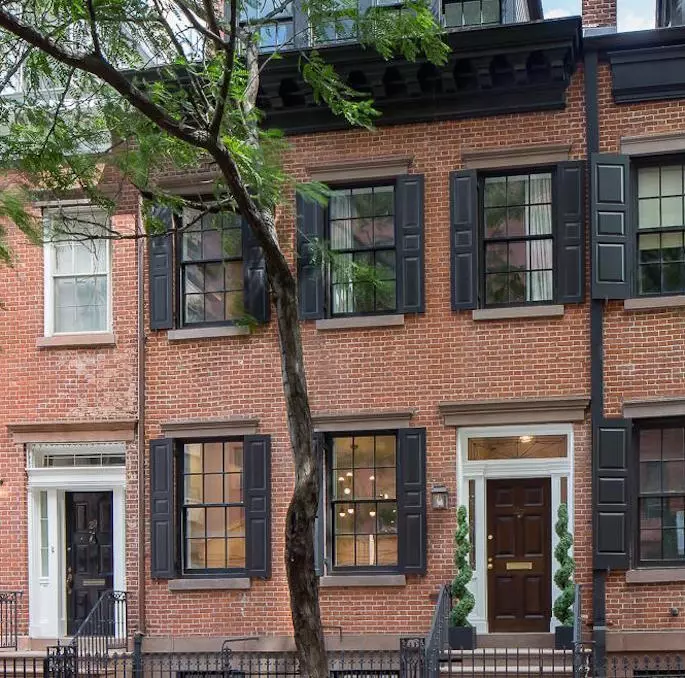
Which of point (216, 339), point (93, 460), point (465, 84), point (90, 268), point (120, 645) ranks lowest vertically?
point (120, 645)

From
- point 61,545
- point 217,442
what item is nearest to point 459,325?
point 217,442

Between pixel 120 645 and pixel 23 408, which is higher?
pixel 23 408

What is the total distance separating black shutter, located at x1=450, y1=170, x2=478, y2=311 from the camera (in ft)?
54.0

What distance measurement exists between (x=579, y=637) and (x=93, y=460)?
25.2 ft

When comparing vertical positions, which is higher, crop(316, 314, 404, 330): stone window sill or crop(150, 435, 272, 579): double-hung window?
crop(316, 314, 404, 330): stone window sill

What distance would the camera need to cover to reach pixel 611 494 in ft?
51.6

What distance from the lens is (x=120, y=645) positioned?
17422mm

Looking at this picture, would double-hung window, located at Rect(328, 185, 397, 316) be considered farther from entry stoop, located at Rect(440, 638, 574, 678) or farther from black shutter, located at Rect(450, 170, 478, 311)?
entry stoop, located at Rect(440, 638, 574, 678)

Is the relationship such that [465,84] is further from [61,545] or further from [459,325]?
[61,545]

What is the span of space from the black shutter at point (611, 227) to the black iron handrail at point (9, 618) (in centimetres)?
947

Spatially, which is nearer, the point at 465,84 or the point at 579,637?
the point at 579,637

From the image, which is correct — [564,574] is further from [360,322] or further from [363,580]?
[360,322]

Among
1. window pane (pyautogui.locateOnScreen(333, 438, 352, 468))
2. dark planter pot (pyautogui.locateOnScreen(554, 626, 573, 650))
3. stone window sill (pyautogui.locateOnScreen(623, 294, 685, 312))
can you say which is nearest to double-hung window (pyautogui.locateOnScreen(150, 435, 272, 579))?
window pane (pyautogui.locateOnScreen(333, 438, 352, 468))

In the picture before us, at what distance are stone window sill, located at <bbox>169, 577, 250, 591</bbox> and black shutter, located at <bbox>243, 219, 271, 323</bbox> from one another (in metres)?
3.64
